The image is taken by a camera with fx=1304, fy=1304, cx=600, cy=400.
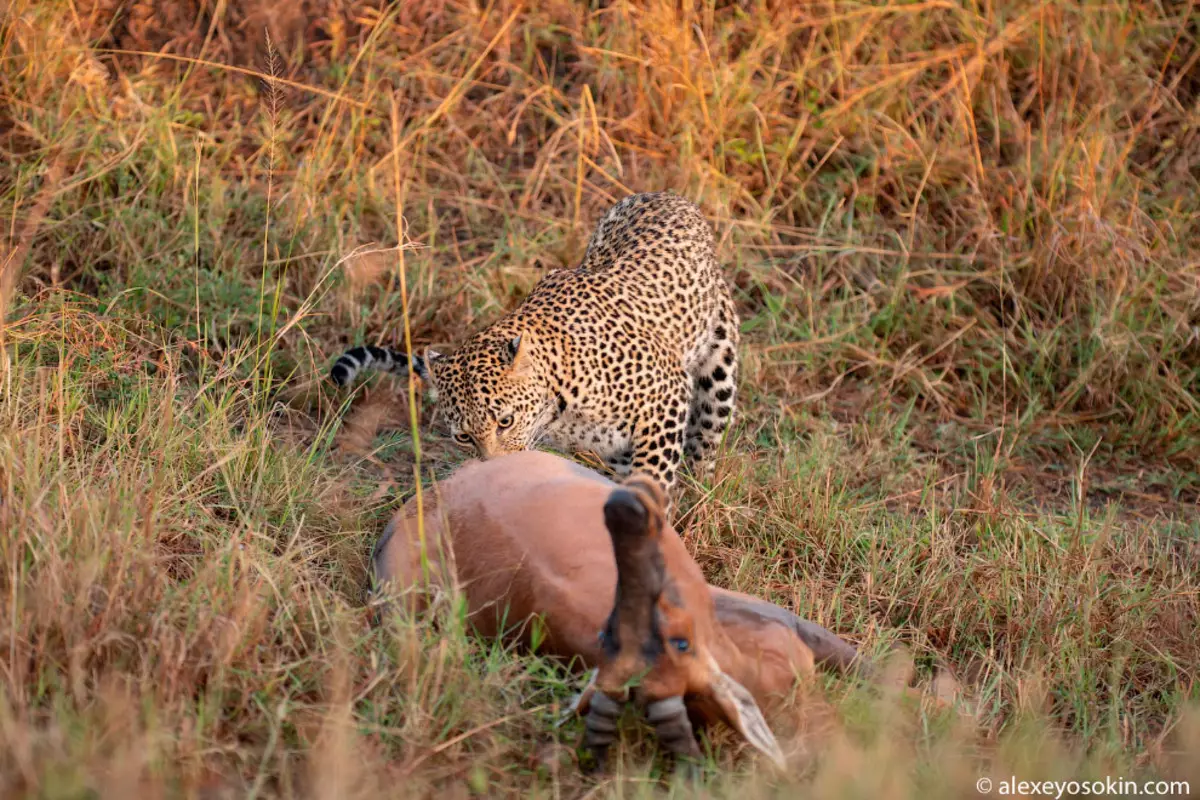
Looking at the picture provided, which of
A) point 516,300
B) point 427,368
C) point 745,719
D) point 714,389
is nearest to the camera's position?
point 745,719

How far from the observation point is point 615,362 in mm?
5328

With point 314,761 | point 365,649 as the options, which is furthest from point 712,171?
point 314,761

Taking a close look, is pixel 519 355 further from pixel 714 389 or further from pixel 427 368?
pixel 714 389

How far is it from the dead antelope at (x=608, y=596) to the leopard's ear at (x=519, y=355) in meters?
0.77

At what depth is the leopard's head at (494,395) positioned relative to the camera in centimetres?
493

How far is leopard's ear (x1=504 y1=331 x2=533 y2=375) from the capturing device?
4980 millimetres

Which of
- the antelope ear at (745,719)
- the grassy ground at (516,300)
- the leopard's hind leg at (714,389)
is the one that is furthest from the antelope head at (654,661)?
the leopard's hind leg at (714,389)

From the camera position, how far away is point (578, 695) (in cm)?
348

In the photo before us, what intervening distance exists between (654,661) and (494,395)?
6.50ft

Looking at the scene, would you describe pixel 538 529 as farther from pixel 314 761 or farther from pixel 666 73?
pixel 666 73

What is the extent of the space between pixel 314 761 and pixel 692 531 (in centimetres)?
225

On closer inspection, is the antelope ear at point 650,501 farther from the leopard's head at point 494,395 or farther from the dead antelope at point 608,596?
the leopard's head at point 494,395

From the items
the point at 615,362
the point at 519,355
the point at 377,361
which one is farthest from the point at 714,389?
the point at 377,361

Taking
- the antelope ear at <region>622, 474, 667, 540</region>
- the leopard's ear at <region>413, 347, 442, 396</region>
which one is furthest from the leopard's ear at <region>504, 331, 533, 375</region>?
the antelope ear at <region>622, 474, 667, 540</region>
